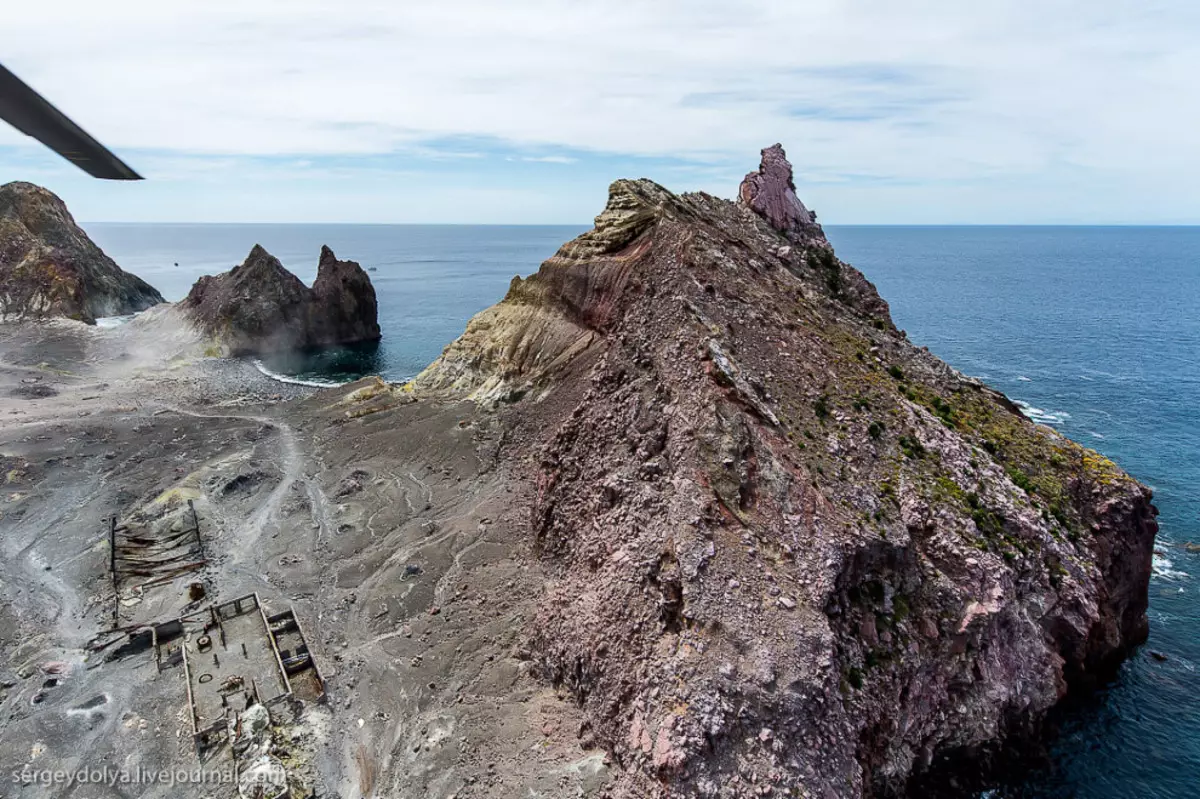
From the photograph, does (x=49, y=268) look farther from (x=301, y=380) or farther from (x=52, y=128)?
(x=52, y=128)

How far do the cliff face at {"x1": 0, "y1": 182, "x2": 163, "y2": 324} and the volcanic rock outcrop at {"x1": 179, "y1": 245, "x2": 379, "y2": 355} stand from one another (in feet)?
53.3

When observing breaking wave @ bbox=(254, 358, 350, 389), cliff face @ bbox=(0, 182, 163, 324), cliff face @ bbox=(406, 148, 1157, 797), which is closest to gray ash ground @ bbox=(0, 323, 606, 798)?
cliff face @ bbox=(406, 148, 1157, 797)

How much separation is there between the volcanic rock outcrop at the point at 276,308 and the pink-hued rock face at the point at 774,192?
241ft

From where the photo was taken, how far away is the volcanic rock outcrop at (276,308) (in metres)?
99.0

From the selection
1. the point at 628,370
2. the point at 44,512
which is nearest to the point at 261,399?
the point at 44,512

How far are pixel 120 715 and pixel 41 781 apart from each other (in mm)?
3744

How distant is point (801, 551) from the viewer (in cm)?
2977

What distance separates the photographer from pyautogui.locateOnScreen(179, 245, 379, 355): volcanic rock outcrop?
99000 mm

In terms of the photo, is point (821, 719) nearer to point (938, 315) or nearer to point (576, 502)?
point (576, 502)

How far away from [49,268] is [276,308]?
35.3 m

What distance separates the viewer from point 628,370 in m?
40.7

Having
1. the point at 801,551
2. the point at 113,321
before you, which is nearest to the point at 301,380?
the point at 113,321

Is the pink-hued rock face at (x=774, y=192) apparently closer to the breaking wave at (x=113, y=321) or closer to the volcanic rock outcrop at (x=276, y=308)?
the volcanic rock outcrop at (x=276, y=308)

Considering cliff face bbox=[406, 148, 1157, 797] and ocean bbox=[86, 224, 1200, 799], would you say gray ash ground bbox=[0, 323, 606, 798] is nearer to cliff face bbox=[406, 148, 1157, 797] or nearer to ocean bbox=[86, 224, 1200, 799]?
cliff face bbox=[406, 148, 1157, 797]
